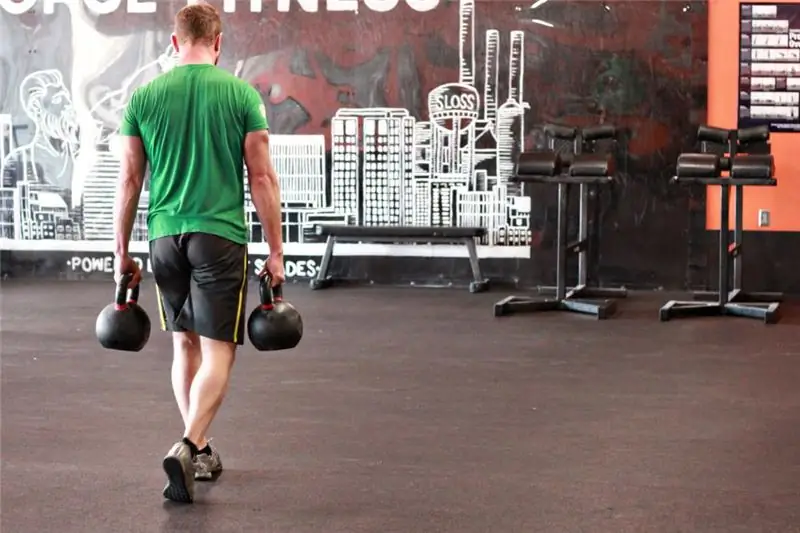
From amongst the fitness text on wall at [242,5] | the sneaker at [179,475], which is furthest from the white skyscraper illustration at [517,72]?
the sneaker at [179,475]

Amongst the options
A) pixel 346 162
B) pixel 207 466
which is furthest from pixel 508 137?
pixel 207 466

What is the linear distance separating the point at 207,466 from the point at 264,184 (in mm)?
891

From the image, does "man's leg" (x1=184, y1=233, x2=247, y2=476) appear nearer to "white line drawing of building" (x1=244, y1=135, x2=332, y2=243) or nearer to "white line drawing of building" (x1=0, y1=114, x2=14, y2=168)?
"white line drawing of building" (x1=244, y1=135, x2=332, y2=243)

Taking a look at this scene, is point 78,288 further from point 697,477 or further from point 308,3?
point 697,477

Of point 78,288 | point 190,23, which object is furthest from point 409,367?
point 78,288

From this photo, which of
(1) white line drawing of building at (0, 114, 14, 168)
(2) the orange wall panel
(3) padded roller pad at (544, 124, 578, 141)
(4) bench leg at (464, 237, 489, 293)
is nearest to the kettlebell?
(3) padded roller pad at (544, 124, 578, 141)

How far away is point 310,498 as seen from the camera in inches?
124

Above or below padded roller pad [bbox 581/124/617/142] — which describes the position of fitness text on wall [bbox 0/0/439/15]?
above

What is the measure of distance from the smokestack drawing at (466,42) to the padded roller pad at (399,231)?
112cm

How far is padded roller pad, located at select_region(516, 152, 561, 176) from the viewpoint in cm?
677

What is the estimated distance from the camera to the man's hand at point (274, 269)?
3197 mm

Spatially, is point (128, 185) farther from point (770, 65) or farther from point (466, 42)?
point (770, 65)

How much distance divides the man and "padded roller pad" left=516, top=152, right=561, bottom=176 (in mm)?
3787

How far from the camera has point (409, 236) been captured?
316 inches
